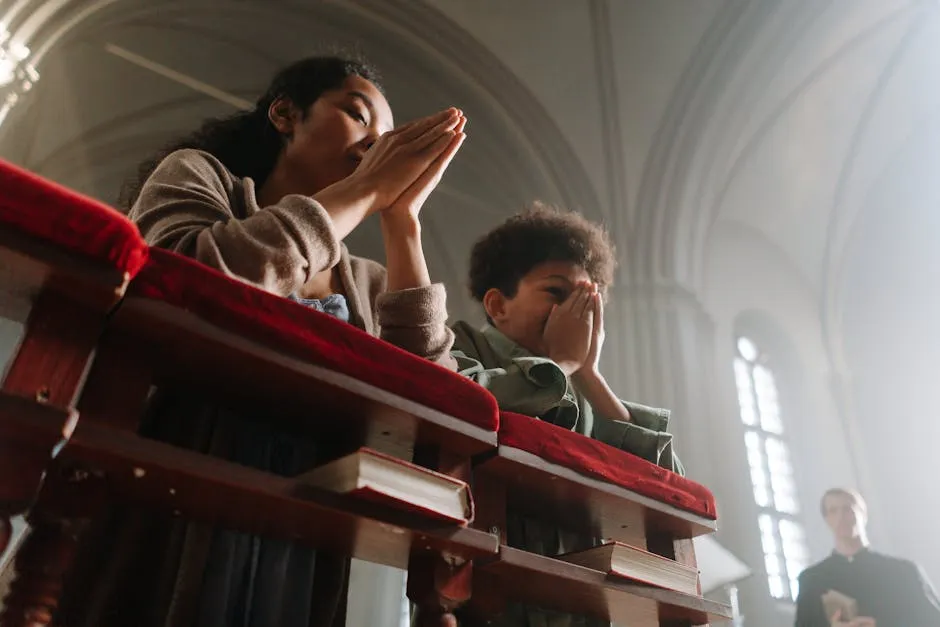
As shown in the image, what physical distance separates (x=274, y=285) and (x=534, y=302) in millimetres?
817

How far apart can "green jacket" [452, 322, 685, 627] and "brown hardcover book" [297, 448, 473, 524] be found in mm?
260

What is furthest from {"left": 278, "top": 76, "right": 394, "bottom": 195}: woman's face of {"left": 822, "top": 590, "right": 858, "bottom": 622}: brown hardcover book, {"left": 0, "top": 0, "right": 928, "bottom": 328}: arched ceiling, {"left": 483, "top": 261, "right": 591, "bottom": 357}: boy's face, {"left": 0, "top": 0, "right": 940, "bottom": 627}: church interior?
{"left": 0, "top": 0, "right": 928, "bottom": 328}: arched ceiling

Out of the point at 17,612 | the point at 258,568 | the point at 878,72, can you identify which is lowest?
the point at 17,612

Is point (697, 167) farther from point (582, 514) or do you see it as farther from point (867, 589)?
point (582, 514)

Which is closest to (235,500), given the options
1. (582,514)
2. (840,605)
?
(582,514)

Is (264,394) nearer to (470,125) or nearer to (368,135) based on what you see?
(368,135)

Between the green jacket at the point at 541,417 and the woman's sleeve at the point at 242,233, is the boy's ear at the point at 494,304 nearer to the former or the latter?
the green jacket at the point at 541,417

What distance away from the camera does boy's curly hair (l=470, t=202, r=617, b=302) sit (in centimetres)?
193

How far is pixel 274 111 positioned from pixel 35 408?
1.14m

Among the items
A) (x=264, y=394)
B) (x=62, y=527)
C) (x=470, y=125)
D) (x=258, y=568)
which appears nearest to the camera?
(x=62, y=527)

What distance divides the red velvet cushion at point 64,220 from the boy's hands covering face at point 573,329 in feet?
3.36

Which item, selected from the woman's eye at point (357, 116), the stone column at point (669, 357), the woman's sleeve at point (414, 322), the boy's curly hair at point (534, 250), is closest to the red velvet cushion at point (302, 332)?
the woman's sleeve at point (414, 322)

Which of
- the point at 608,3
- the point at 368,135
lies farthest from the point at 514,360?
the point at 608,3

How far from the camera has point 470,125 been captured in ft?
22.8
